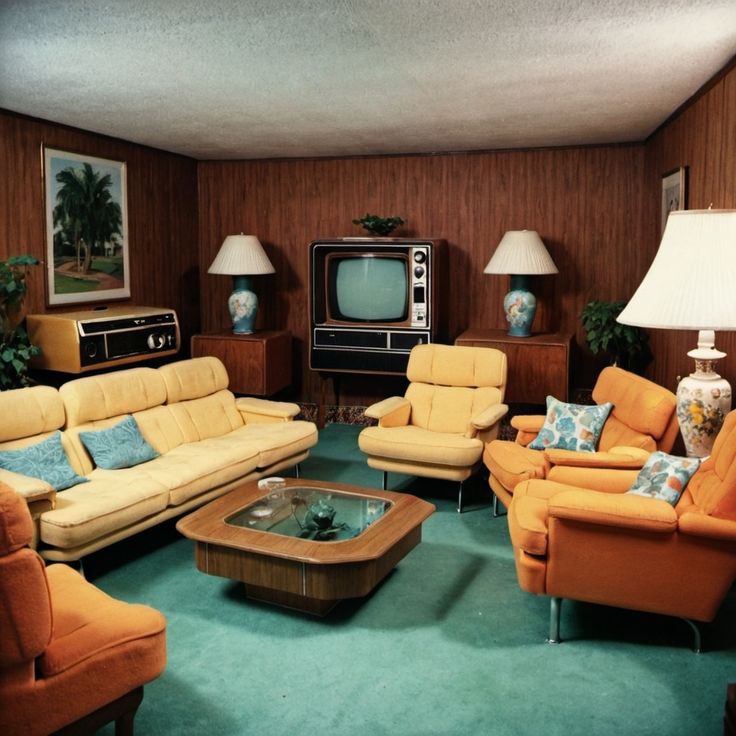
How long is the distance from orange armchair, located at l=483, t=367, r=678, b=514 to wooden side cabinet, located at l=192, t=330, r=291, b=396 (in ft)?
7.06

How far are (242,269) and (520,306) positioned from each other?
202 centimetres

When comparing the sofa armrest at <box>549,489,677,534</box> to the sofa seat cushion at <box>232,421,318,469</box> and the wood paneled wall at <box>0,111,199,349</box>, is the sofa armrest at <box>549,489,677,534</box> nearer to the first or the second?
the sofa seat cushion at <box>232,421,318,469</box>

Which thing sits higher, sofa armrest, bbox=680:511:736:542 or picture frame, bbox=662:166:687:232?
picture frame, bbox=662:166:687:232

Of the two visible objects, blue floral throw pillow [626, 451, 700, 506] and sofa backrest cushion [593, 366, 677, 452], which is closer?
blue floral throw pillow [626, 451, 700, 506]

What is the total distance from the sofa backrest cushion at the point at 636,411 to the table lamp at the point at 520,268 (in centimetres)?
119

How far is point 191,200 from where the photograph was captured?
632 cm

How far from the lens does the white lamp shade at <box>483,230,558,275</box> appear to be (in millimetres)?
5168

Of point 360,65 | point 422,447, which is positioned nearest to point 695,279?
point 360,65

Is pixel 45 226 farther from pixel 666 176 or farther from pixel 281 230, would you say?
pixel 666 176

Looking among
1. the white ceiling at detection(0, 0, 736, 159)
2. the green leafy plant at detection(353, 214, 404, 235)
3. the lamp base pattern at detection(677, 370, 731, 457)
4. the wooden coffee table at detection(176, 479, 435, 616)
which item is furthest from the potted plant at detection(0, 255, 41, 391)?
the lamp base pattern at detection(677, 370, 731, 457)

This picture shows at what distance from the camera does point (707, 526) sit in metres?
2.51

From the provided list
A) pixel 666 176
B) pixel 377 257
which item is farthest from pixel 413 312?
pixel 666 176

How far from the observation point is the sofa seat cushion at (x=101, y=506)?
309 cm

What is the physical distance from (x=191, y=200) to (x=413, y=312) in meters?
2.18
